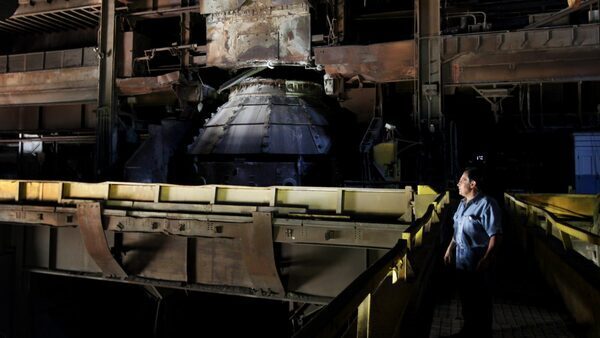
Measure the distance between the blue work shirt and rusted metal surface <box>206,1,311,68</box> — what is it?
934cm

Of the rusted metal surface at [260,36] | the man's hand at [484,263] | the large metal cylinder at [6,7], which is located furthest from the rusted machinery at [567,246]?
the large metal cylinder at [6,7]

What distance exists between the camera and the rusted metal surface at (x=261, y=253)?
20.1 ft

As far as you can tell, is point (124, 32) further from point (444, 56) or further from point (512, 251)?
point (512, 251)

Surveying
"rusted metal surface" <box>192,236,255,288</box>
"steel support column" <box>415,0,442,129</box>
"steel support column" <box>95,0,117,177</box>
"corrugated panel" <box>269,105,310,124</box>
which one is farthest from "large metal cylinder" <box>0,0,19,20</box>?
"steel support column" <box>415,0,442,129</box>

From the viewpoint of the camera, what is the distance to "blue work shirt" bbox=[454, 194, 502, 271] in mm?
3172

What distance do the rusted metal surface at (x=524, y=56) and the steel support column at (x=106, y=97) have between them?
33.8 ft

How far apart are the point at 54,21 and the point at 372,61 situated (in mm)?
13015

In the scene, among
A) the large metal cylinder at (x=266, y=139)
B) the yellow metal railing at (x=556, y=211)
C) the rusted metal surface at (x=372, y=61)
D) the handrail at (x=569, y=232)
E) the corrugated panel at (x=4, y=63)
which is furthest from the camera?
the corrugated panel at (x=4, y=63)

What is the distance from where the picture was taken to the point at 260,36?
12156 mm

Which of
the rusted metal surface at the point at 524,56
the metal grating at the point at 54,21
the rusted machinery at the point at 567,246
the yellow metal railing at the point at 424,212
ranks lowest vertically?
the rusted machinery at the point at 567,246

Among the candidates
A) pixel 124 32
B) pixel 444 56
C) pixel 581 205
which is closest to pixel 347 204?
pixel 581 205

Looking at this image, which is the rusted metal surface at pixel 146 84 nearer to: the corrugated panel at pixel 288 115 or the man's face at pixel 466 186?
the corrugated panel at pixel 288 115

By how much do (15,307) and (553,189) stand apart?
48.5 feet

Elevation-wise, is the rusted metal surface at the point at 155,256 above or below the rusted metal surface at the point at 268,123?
below
